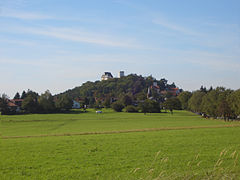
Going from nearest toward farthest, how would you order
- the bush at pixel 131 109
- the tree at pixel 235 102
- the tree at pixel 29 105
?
the tree at pixel 235 102 → the tree at pixel 29 105 → the bush at pixel 131 109

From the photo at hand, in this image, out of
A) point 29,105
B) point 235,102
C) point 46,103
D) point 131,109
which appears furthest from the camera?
point 131,109

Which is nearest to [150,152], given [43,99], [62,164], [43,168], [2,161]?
[62,164]

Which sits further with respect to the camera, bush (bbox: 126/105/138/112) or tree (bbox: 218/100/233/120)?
bush (bbox: 126/105/138/112)

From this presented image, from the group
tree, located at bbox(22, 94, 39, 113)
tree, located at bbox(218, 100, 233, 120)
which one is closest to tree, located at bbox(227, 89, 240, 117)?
tree, located at bbox(218, 100, 233, 120)

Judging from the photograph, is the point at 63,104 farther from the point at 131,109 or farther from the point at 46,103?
the point at 131,109

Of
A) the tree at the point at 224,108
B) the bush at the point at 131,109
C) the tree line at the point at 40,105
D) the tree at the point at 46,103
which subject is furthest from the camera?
the bush at the point at 131,109

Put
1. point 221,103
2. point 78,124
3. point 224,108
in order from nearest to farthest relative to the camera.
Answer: point 78,124
point 224,108
point 221,103

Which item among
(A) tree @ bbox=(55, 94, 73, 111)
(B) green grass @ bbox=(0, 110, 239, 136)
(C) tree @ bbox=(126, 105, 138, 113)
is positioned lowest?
(B) green grass @ bbox=(0, 110, 239, 136)

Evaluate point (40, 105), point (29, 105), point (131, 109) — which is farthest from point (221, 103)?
point (29, 105)

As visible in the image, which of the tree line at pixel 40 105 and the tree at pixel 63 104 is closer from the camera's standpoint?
the tree line at pixel 40 105

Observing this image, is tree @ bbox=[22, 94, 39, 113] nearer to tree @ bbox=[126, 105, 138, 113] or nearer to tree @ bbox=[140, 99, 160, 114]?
tree @ bbox=[126, 105, 138, 113]

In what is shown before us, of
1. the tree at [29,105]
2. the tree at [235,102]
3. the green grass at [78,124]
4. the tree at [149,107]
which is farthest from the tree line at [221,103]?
the tree at [29,105]

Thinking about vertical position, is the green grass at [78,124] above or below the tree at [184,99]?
below

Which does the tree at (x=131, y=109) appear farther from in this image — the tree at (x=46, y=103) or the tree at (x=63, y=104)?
the tree at (x=46, y=103)
